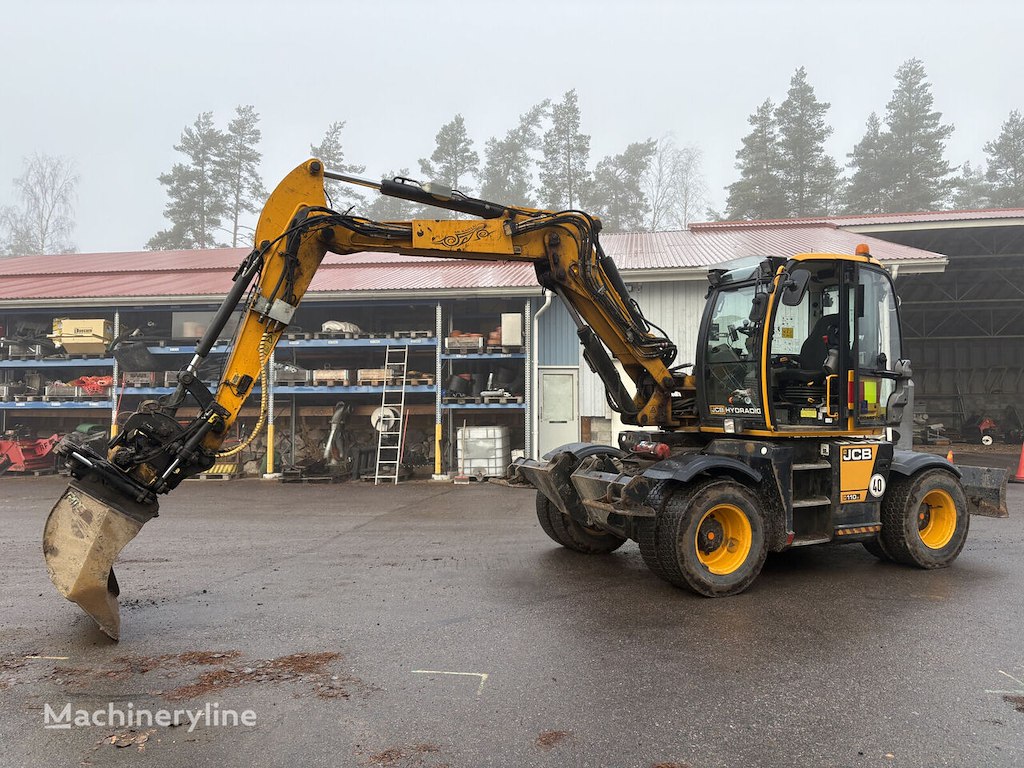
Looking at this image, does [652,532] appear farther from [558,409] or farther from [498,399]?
[558,409]

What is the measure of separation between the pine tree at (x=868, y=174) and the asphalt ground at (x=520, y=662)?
1273 inches

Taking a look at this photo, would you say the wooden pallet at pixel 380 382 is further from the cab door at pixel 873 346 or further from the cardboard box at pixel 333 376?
the cab door at pixel 873 346

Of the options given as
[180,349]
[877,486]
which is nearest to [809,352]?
[877,486]

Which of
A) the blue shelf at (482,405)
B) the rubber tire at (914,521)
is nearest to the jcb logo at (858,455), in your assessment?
the rubber tire at (914,521)

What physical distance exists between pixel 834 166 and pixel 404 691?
36.8m

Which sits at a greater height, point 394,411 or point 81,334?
point 81,334

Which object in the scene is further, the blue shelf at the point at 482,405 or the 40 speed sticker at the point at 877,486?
the blue shelf at the point at 482,405

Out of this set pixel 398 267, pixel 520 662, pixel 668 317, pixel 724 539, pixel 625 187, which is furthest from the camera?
pixel 625 187

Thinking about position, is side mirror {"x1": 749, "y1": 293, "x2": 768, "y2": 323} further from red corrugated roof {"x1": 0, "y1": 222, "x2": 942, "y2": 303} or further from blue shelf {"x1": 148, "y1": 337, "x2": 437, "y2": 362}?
blue shelf {"x1": 148, "y1": 337, "x2": 437, "y2": 362}

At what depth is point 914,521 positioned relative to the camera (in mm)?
6191

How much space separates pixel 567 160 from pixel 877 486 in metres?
34.1

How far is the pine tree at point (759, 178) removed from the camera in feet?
111

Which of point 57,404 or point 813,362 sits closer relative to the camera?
point 813,362

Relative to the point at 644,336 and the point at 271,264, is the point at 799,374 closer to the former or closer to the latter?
the point at 644,336
